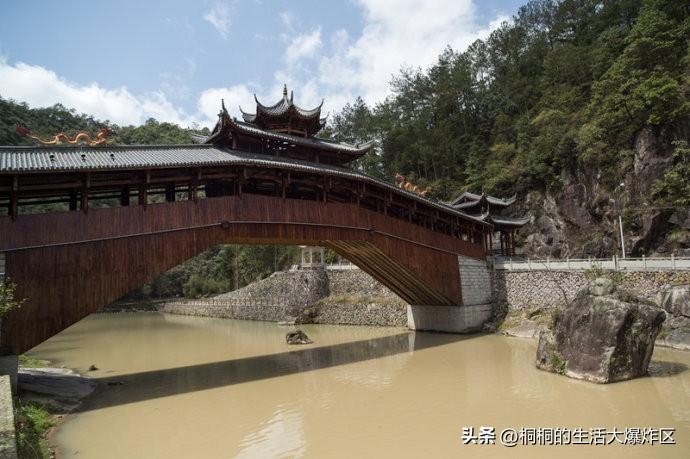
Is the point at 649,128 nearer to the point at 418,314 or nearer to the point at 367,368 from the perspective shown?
the point at 418,314

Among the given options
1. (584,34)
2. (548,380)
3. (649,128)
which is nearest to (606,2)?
(584,34)

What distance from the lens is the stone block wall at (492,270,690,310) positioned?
17000 mm

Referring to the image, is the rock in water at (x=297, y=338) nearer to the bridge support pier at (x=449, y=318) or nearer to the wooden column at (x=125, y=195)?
the bridge support pier at (x=449, y=318)

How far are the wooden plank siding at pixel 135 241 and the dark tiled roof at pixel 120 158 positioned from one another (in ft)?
4.13

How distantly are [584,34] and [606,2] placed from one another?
291 centimetres

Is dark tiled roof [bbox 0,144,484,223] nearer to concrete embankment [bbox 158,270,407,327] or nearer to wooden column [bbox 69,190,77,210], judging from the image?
wooden column [bbox 69,190,77,210]

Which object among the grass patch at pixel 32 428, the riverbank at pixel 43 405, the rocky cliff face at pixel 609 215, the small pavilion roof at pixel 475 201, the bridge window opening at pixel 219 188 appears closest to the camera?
the grass patch at pixel 32 428

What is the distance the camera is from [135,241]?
1271 centimetres

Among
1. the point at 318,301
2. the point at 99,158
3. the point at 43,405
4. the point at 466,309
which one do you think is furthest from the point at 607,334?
the point at 318,301

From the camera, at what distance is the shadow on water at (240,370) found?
12.2 metres

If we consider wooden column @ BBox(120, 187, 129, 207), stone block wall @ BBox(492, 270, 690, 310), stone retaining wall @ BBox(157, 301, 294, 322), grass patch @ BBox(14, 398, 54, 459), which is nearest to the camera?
grass patch @ BBox(14, 398, 54, 459)

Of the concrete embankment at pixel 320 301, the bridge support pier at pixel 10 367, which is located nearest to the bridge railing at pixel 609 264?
the concrete embankment at pixel 320 301

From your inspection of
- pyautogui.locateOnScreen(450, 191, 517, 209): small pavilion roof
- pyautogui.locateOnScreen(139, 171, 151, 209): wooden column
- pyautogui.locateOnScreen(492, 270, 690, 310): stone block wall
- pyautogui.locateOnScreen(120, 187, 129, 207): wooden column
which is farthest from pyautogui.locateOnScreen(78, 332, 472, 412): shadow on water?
pyautogui.locateOnScreen(450, 191, 517, 209): small pavilion roof

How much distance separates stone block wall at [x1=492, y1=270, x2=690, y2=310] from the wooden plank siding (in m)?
6.02
